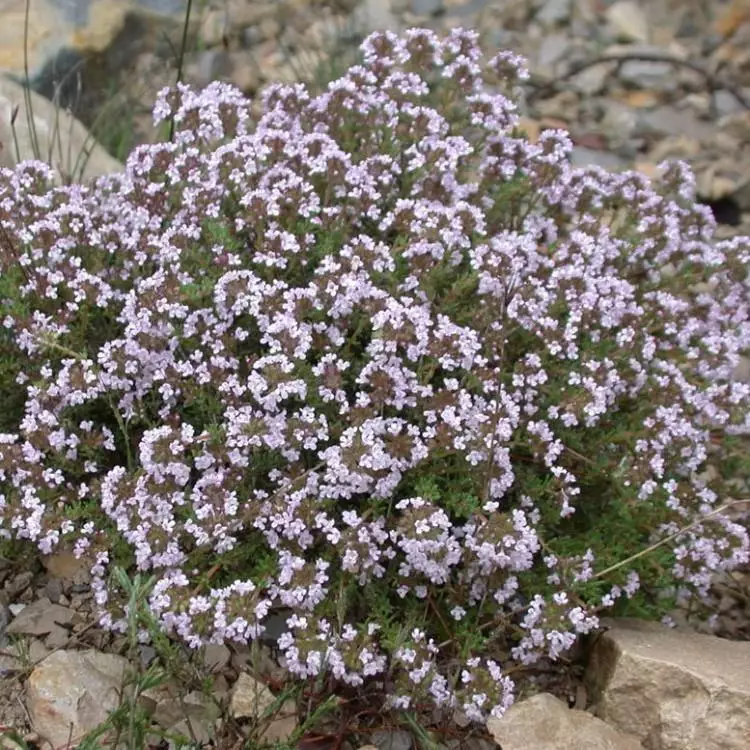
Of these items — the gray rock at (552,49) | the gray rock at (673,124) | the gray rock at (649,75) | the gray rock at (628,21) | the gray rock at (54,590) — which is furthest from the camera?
the gray rock at (628,21)

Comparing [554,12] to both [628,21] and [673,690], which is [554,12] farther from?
[673,690]

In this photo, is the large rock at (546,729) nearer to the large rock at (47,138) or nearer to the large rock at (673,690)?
the large rock at (673,690)

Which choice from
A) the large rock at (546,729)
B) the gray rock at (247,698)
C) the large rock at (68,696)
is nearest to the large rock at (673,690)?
the large rock at (546,729)

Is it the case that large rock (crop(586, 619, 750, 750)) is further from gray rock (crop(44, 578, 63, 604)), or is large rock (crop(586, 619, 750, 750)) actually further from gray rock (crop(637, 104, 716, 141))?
gray rock (crop(637, 104, 716, 141))

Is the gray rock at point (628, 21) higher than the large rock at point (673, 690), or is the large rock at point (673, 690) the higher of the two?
the gray rock at point (628, 21)

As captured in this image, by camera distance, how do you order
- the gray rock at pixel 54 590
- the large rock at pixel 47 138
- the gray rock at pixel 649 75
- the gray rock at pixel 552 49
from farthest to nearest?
the gray rock at pixel 552 49
the gray rock at pixel 649 75
the large rock at pixel 47 138
the gray rock at pixel 54 590

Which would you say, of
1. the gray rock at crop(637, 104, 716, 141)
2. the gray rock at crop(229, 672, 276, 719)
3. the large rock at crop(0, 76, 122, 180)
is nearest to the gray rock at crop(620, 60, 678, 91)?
the gray rock at crop(637, 104, 716, 141)
